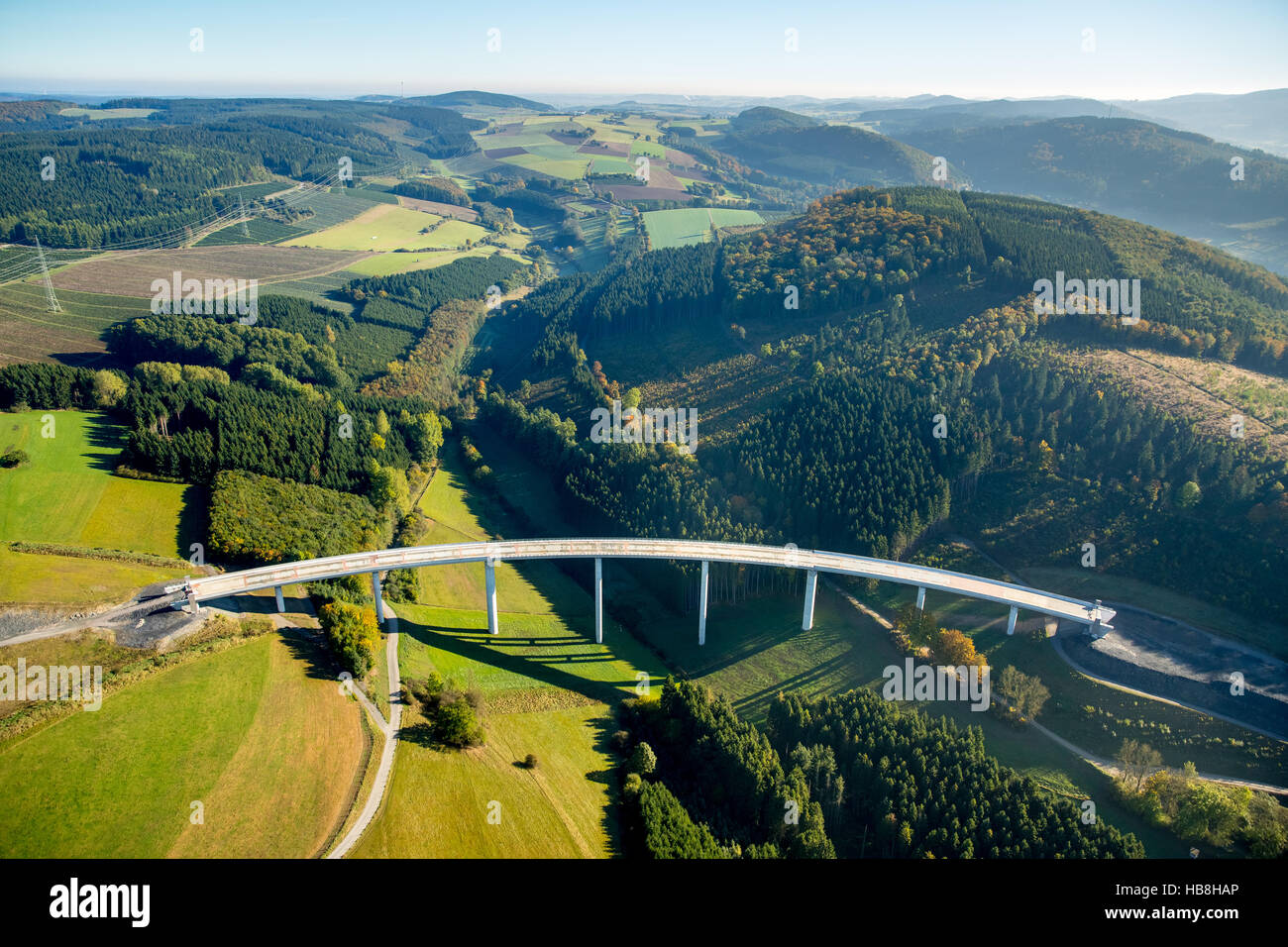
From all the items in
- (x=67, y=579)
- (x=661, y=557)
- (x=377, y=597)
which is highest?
(x=67, y=579)

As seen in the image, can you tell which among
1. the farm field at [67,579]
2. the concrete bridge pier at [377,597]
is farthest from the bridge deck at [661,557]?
the farm field at [67,579]

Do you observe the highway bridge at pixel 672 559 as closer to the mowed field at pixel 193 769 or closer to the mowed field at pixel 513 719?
the mowed field at pixel 513 719

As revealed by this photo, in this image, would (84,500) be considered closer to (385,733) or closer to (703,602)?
(385,733)

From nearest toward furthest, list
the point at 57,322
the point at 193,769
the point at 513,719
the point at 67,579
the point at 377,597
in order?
the point at 193,769
the point at 513,719
the point at 67,579
the point at 377,597
the point at 57,322

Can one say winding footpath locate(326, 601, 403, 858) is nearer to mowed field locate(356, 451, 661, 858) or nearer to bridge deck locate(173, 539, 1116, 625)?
mowed field locate(356, 451, 661, 858)

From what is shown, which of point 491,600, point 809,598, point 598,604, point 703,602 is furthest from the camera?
point 703,602

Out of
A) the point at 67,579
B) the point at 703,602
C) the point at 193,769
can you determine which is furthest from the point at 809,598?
the point at 67,579
